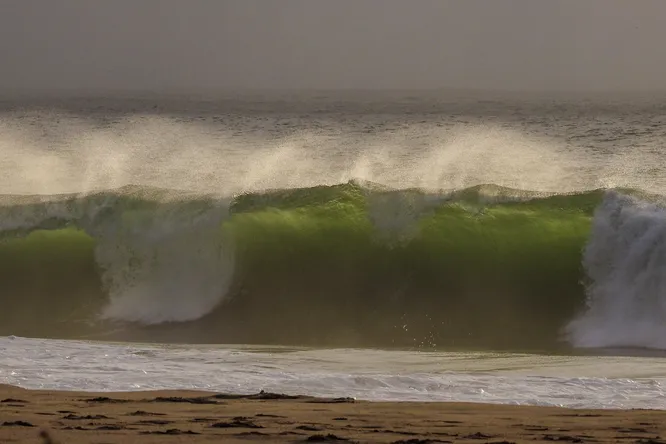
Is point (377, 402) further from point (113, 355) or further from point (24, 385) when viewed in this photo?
point (113, 355)

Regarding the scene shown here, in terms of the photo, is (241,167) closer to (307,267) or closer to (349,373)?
(307,267)

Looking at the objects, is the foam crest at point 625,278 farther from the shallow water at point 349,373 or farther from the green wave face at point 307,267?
the shallow water at point 349,373

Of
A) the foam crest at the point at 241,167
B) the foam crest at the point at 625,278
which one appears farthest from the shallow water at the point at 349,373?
the foam crest at the point at 241,167

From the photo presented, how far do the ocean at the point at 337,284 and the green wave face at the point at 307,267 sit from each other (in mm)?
28

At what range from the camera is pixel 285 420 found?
5652 millimetres

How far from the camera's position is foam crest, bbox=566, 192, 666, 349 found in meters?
10.9

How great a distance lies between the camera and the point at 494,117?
5706 centimetres

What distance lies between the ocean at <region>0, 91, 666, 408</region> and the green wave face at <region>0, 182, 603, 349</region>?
3 centimetres

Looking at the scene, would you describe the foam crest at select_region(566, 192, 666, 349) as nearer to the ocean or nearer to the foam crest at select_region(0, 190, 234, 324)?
the ocean

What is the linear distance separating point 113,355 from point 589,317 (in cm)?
543

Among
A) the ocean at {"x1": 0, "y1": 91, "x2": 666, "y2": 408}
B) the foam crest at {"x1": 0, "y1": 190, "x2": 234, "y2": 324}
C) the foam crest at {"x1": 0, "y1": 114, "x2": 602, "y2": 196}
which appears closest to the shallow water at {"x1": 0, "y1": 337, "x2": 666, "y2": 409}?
the ocean at {"x1": 0, "y1": 91, "x2": 666, "y2": 408}

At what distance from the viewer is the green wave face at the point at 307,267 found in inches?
466

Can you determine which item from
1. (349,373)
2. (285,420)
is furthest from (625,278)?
(285,420)

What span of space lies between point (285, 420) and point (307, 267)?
7800 mm
